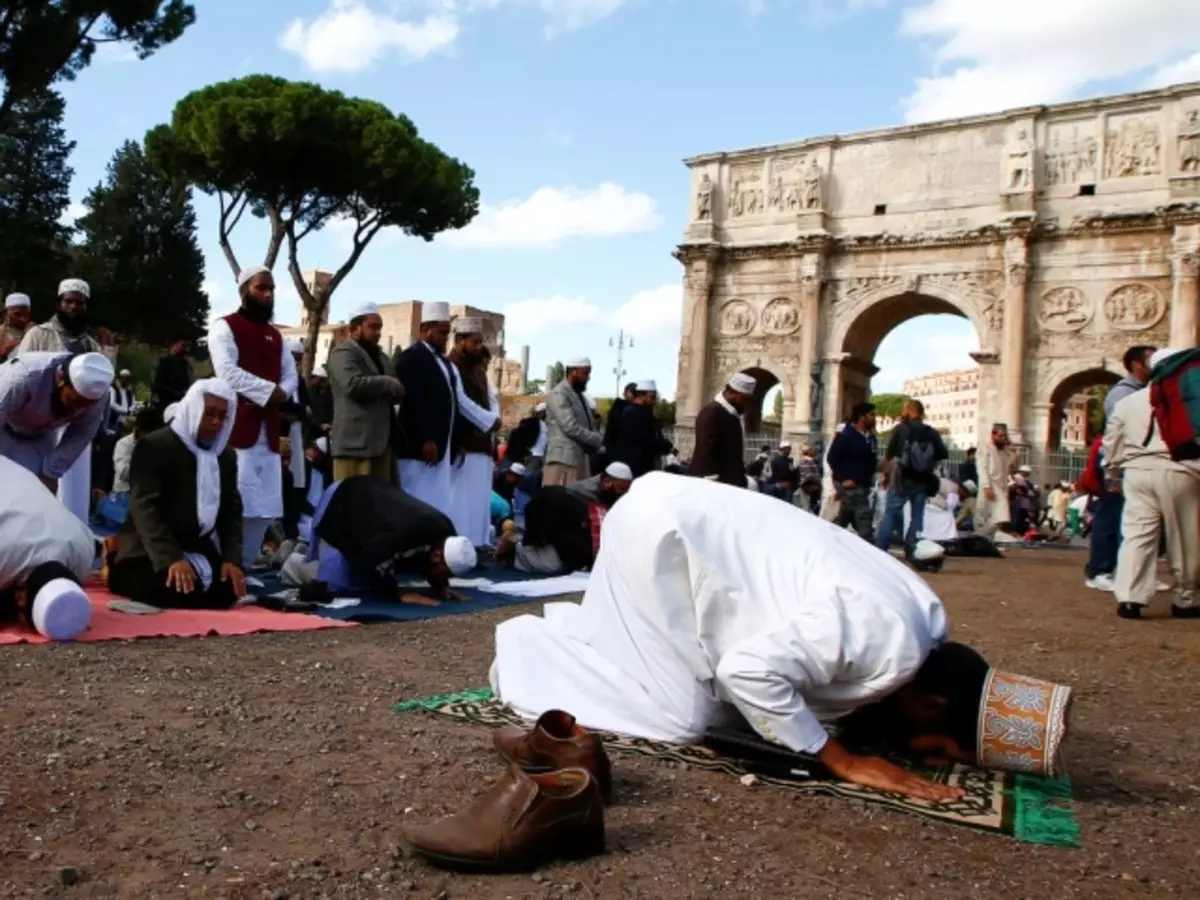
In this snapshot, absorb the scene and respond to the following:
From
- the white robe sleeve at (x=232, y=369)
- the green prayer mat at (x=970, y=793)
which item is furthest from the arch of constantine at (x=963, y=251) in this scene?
the green prayer mat at (x=970, y=793)

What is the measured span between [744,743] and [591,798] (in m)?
0.73

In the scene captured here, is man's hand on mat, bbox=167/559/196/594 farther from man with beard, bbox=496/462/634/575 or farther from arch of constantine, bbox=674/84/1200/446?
arch of constantine, bbox=674/84/1200/446

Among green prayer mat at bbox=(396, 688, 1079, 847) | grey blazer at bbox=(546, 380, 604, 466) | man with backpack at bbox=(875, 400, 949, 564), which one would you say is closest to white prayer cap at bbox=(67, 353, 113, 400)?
green prayer mat at bbox=(396, 688, 1079, 847)

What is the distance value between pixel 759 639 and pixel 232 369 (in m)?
4.37

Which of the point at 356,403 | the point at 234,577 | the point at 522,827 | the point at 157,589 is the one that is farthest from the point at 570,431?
the point at 522,827

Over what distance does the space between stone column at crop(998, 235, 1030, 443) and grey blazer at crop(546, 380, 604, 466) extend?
51.8 ft

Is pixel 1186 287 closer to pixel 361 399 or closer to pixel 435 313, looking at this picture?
pixel 435 313

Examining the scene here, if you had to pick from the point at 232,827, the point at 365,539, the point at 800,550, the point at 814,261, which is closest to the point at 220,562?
the point at 365,539

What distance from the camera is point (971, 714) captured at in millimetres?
2768

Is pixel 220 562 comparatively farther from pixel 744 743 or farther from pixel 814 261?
pixel 814 261

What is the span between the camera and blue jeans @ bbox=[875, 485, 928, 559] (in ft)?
33.3

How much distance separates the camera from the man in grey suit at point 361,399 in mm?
6504

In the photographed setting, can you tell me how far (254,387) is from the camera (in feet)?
19.7

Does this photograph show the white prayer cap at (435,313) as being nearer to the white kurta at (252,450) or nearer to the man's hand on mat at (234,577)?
the white kurta at (252,450)
